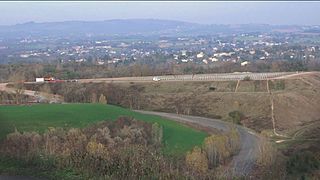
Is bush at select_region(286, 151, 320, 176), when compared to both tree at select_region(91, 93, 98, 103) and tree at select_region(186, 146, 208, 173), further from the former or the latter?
tree at select_region(91, 93, 98, 103)

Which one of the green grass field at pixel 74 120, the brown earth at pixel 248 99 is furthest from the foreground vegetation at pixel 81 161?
the brown earth at pixel 248 99

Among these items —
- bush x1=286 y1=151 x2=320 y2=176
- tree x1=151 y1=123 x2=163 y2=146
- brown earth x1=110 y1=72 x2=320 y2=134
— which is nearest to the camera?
bush x1=286 y1=151 x2=320 y2=176

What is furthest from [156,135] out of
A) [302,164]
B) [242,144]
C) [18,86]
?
[18,86]

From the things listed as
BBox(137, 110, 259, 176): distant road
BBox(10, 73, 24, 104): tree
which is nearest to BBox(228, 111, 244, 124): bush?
BBox(137, 110, 259, 176): distant road

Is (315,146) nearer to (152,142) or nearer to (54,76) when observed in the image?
(152,142)

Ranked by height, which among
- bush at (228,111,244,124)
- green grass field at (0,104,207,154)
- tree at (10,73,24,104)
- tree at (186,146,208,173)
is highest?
tree at (186,146,208,173)

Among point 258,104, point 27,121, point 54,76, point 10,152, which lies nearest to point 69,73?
point 54,76
